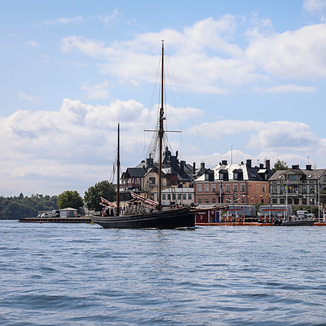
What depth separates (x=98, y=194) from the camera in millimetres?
175375

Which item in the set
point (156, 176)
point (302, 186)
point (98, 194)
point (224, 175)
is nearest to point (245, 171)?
point (224, 175)

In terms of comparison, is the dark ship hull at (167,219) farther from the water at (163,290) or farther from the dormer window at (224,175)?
the dormer window at (224,175)

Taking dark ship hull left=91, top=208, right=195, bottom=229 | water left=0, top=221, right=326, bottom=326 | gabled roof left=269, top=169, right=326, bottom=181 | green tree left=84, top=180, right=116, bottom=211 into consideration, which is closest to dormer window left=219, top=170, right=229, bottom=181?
gabled roof left=269, top=169, right=326, bottom=181

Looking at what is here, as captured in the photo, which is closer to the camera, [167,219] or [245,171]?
[167,219]

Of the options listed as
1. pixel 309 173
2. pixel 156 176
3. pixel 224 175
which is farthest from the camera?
pixel 156 176

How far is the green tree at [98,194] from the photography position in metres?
176

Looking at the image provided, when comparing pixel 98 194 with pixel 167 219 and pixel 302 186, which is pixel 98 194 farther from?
pixel 167 219

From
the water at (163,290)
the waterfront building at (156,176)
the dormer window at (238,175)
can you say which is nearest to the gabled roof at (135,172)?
the waterfront building at (156,176)

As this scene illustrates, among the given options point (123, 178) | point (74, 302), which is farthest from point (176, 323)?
point (123, 178)

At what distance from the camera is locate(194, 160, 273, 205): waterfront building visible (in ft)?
483

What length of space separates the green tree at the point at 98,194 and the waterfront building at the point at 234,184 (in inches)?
1283

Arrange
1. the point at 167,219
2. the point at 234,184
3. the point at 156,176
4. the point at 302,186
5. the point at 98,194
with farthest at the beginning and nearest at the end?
the point at 98,194
the point at 156,176
the point at 234,184
the point at 302,186
the point at 167,219

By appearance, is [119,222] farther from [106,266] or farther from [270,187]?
[270,187]

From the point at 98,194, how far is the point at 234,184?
45.5m
